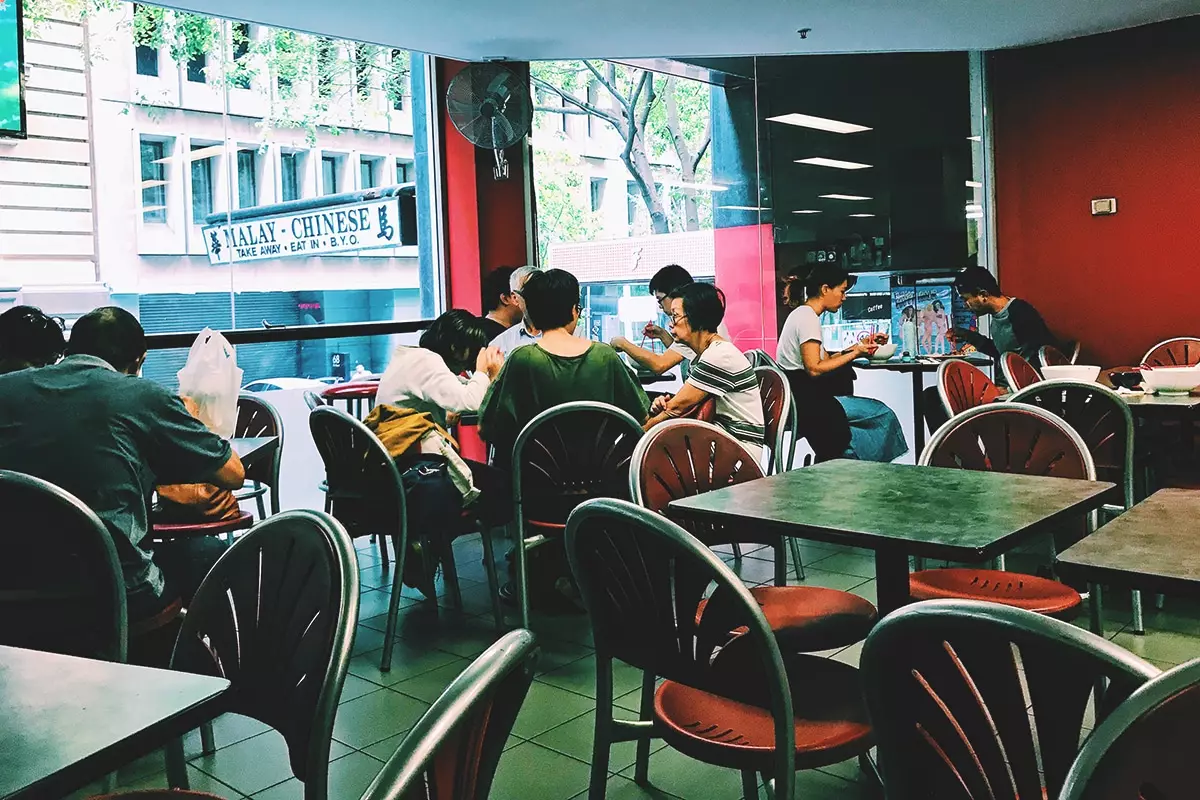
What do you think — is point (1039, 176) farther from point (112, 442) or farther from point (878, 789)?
point (112, 442)

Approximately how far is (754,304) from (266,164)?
3.57 metres

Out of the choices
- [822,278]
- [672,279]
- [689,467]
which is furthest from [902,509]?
[672,279]

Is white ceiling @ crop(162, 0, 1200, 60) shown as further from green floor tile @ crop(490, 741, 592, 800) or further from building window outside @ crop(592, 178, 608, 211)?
green floor tile @ crop(490, 741, 592, 800)

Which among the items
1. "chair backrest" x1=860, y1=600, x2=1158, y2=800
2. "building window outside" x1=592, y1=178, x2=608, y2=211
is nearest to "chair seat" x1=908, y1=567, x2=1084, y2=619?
"chair backrest" x1=860, y1=600, x2=1158, y2=800

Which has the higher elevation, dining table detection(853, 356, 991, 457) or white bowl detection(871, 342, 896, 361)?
white bowl detection(871, 342, 896, 361)

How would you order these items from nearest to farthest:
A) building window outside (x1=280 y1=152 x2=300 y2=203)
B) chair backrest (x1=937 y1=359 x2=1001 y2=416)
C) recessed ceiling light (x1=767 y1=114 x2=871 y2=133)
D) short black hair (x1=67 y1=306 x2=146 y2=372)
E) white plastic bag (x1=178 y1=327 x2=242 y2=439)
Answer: short black hair (x1=67 y1=306 x2=146 y2=372) < white plastic bag (x1=178 y1=327 x2=242 y2=439) < chair backrest (x1=937 y1=359 x2=1001 y2=416) < building window outside (x1=280 y1=152 x2=300 y2=203) < recessed ceiling light (x1=767 y1=114 x2=871 y2=133)

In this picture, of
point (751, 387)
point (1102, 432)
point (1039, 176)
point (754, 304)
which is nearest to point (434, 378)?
point (751, 387)

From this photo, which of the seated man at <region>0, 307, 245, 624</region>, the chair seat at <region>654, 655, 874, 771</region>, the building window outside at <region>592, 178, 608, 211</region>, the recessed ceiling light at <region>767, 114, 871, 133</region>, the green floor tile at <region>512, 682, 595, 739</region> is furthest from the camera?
the recessed ceiling light at <region>767, 114, 871, 133</region>

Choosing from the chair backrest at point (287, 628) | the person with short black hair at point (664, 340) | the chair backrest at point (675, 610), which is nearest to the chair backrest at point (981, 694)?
the chair backrest at point (675, 610)

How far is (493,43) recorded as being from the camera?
20.1 feet

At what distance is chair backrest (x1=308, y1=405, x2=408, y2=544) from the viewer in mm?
3422

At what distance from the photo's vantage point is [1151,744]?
0.88 meters

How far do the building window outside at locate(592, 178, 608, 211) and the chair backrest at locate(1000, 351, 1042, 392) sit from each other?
3428 millimetres

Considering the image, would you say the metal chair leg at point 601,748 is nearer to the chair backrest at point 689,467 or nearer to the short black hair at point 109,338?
the chair backrest at point 689,467
